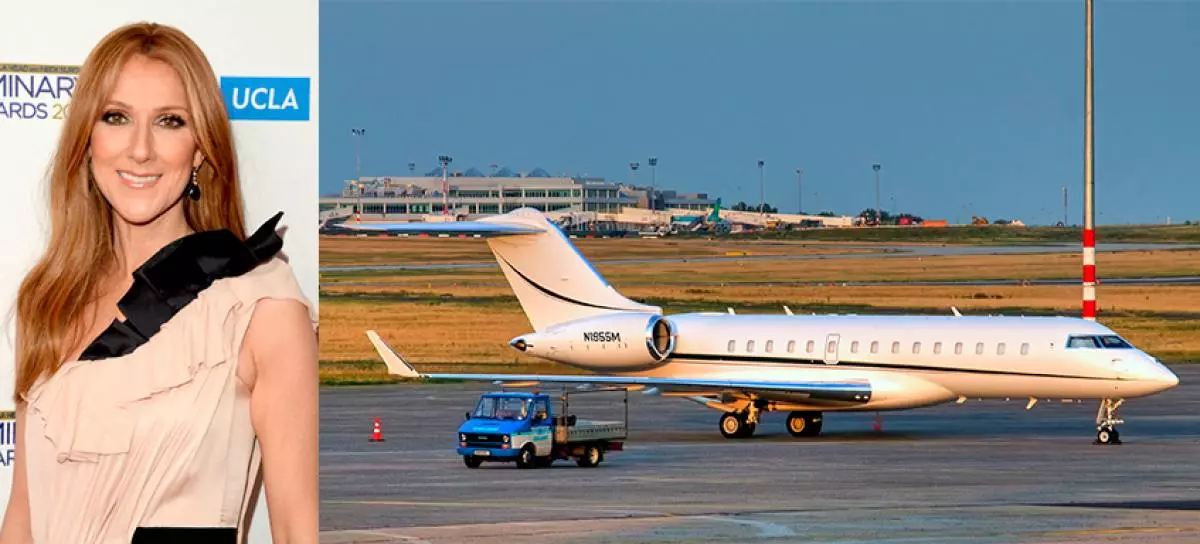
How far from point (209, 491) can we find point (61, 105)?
2.21m

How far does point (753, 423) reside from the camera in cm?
3750

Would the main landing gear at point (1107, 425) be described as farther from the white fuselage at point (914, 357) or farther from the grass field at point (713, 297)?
the grass field at point (713, 297)

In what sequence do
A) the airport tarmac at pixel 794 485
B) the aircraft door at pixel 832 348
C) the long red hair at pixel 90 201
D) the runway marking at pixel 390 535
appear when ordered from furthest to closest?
the aircraft door at pixel 832 348
the airport tarmac at pixel 794 485
the runway marking at pixel 390 535
the long red hair at pixel 90 201

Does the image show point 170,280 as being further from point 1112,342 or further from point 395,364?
point 1112,342

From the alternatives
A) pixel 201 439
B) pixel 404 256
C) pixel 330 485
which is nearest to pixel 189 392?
pixel 201 439

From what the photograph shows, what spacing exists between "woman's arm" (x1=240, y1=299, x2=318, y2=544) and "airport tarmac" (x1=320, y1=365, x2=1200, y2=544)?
52.8 ft

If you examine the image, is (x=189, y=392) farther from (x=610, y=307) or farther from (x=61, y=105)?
(x=610, y=307)

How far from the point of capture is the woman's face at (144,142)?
3.13 m

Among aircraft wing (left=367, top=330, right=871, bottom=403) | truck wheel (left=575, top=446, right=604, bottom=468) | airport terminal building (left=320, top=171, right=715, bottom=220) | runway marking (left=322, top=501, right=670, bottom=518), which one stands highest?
airport terminal building (left=320, top=171, right=715, bottom=220)

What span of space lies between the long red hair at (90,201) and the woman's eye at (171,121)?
0.03 meters

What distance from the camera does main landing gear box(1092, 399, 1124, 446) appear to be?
34812mm

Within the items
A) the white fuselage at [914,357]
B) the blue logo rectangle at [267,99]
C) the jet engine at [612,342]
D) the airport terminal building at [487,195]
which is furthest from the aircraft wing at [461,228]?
the airport terminal building at [487,195]

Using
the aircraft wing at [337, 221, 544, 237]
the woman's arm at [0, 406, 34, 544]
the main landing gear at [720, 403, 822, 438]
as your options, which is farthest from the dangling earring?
the main landing gear at [720, 403, 822, 438]

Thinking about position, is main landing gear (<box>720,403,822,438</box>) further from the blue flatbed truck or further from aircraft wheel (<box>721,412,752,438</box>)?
the blue flatbed truck
